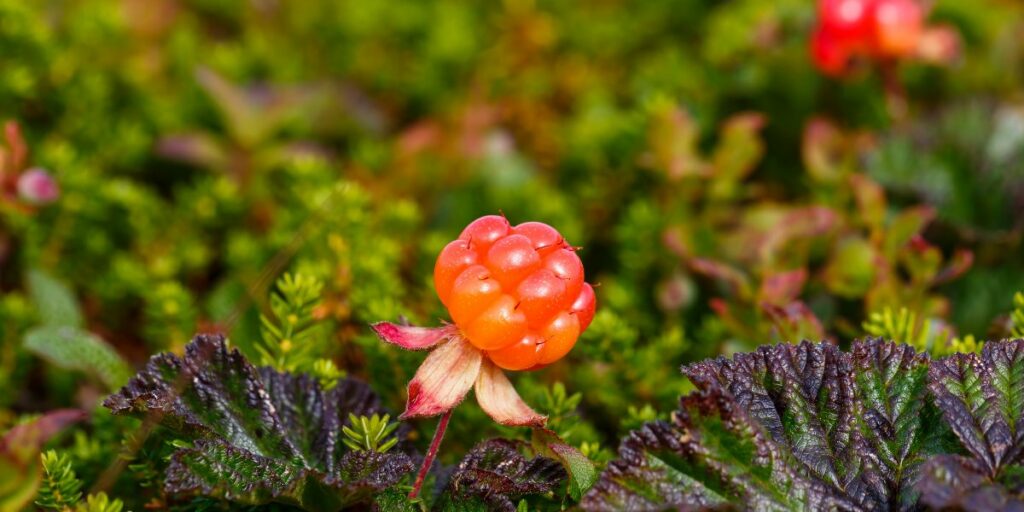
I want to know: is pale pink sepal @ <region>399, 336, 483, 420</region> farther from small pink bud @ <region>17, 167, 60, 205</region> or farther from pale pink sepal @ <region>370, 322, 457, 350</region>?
small pink bud @ <region>17, 167, 60, 205</region>

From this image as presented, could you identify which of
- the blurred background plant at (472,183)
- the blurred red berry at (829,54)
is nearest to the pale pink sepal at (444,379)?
the blurred background plant at (472,183)

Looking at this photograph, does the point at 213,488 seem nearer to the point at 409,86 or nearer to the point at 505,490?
the point at 505,490

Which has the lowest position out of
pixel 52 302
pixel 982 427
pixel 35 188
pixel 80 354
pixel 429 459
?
pixel 982 427

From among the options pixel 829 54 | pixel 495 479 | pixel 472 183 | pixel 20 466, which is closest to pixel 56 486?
pixel 20 466

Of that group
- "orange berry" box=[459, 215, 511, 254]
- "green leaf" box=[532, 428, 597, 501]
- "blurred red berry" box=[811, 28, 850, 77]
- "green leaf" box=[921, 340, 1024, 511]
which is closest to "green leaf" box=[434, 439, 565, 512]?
"green leaf" box=[532, 428, 597, 501]

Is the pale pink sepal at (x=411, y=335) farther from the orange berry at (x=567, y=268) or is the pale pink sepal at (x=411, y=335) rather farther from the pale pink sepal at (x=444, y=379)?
the orange berry at (x=567, y=268)

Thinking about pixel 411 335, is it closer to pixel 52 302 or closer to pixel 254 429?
pixel 254 429
